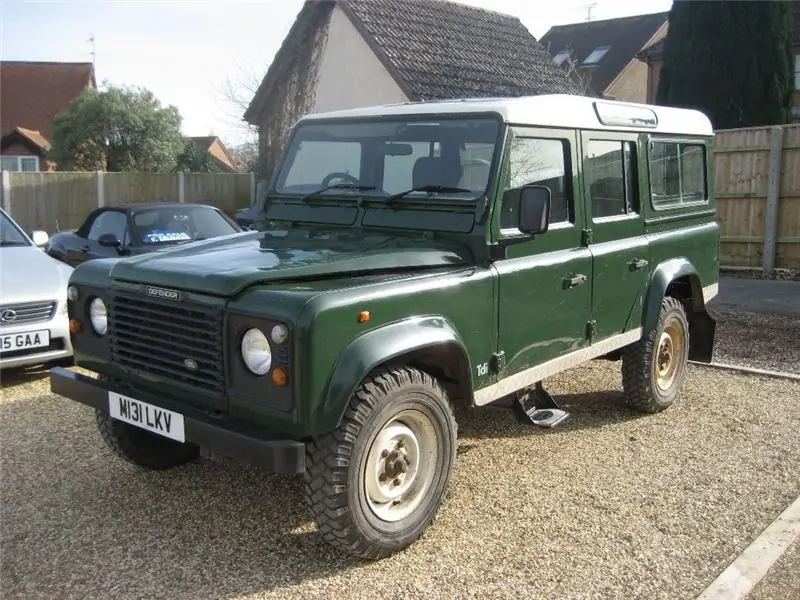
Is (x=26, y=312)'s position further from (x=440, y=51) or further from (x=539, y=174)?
(x=440, y=51)

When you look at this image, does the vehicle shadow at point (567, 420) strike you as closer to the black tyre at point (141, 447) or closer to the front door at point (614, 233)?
the front door at point (614, 233)

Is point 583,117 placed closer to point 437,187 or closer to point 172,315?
point 437,187

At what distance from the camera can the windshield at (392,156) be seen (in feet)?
13.7

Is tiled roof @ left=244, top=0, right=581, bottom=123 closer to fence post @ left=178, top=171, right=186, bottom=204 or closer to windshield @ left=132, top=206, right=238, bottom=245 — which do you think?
fence post @ left=178, top=171, right=186, bottom=204

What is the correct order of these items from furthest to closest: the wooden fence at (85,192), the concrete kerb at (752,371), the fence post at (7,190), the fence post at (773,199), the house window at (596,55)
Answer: the house window at (596,55)
the wooden fence at (85,192)
the fence post at (7,190)
the fence post at (773,199)
the concrete kerb at (752,371)

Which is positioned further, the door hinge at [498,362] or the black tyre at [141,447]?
the black tyre at [141,447]

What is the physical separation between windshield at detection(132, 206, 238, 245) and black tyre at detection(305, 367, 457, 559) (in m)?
5.31

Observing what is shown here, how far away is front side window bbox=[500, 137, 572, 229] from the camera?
4.17 metres

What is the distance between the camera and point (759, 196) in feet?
38.6

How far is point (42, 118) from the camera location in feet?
Result: 112

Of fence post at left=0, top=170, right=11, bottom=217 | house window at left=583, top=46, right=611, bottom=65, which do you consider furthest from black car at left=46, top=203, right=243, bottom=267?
house window at left=583, top=46, right=611, bottom=65

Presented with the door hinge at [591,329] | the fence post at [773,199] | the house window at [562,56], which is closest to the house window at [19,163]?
the house window at [562,56]

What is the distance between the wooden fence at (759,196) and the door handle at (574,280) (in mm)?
8240

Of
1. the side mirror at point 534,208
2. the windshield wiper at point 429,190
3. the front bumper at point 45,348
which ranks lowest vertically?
→ the front bumper at point 45,348
